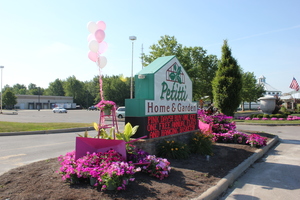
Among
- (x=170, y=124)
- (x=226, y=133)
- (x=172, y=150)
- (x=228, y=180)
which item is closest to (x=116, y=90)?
(x=226, y=133)

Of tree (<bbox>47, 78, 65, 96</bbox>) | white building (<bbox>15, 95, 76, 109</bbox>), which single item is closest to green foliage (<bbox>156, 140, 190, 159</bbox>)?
white building (<bbox>15, 95, 76, 109</bbox>)

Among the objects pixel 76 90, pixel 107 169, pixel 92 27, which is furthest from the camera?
pixel 76 90

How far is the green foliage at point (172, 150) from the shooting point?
21.8 ft

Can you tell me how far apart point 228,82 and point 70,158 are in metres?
12.8

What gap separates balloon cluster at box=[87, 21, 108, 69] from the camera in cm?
566

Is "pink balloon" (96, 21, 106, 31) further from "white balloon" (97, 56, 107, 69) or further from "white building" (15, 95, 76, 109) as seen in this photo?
"white building" (15, 95, 76, 109)

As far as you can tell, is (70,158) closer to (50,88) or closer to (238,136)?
(238,136)

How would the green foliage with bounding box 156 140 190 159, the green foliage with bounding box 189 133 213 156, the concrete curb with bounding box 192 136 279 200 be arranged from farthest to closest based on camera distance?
the green foliage with bounding box 189 133 213 156 → the green foliage with bounding box 156 140 190 159 → the concrete curb with bounding box 192 136 279 200

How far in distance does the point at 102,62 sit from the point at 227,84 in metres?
11.5

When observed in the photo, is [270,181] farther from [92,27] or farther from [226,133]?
[92,27]

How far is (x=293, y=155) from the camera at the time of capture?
8727mm

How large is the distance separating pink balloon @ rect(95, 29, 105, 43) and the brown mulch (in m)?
3.09

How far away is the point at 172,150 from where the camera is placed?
21.7 feet

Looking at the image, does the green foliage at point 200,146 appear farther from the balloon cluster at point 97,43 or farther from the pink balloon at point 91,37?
the pink balloon at point 91,37
